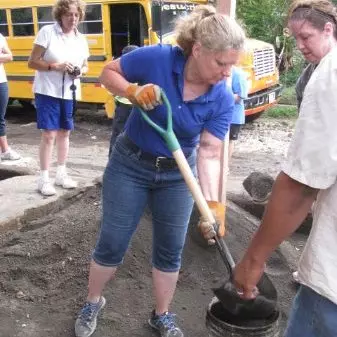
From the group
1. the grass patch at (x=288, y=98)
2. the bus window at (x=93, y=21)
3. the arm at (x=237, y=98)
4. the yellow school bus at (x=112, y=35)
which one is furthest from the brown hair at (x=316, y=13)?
the grass patch at (x=288, y=98)

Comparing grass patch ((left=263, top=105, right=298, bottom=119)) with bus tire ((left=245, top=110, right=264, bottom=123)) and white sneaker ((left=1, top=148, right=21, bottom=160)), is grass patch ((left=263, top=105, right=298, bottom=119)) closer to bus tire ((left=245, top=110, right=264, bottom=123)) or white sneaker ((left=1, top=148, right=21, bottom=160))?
bus tire ((left=245, top=110, right=264, bottom=123))

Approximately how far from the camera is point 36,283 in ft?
11.7

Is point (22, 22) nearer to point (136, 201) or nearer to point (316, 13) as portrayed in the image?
point (316, 13)

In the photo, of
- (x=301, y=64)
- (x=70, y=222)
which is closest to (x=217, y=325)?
(x=70, y=222)

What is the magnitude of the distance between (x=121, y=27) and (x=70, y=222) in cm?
535

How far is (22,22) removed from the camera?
31.7ft

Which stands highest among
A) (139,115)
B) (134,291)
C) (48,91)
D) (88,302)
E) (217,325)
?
(139,115)

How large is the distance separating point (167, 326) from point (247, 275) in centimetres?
149

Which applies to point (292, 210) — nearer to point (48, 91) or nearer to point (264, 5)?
point (48, 91)

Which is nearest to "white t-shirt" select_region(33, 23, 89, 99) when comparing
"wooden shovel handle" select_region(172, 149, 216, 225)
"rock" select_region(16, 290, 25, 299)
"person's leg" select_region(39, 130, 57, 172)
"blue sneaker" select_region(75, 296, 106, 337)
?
"person's leg" select_region(39, 130, 57, 172)

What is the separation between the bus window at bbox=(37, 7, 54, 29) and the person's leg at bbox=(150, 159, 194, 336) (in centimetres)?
732

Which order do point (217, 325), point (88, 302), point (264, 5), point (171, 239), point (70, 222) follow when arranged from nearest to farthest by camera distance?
point (217, 325) → point (171, 239) → point (88, 302) → point (70, 222) → point (264, 5)

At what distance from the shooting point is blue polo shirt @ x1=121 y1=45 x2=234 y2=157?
2492 mm

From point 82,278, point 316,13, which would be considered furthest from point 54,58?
point 316,13
